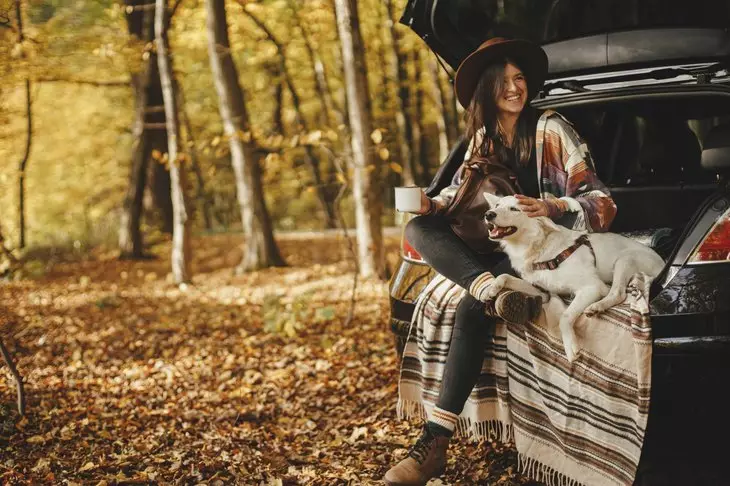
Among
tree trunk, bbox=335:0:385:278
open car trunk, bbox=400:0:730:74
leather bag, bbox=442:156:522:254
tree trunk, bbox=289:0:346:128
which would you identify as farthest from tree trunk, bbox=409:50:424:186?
leather bag, bbox=442:156:522:254

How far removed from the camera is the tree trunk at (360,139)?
25.8 feet

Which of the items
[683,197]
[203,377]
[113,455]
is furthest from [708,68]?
[203,377]

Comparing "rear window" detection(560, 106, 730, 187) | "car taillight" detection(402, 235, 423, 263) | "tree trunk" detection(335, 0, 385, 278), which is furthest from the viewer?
"tree trunk" detection(335, 0, 385, 278)

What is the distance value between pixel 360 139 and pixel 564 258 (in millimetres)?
5441

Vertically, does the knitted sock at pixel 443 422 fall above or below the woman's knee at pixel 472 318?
below

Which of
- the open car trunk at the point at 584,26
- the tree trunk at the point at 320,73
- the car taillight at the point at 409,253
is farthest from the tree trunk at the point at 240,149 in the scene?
the car taillight at the point at 409,253

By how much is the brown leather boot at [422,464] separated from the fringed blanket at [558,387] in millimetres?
181

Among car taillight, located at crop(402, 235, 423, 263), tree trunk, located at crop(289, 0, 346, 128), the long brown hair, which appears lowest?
car taillight, located at crop(402, 235, 423, 263)

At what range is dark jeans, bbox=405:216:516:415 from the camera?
305 cm

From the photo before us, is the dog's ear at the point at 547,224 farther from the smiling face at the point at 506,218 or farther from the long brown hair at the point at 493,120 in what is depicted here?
the long brown hair at the point at 493,120

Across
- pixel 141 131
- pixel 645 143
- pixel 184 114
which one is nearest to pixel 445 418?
pixel 645 143

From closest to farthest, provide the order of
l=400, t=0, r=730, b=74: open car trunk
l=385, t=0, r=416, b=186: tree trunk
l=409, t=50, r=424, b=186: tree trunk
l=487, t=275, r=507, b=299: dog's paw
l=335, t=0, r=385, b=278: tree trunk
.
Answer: l=487, t=275, r=507, b=299: dog's paw
l=400, t=0, r=730, b=74: open car trunk
l=335, t=0, r=385, b=278: tree trunk
l=385, t=0, r=416, b=186: tree trunk
l=409, t=50, r=424, b=186: tree trunk

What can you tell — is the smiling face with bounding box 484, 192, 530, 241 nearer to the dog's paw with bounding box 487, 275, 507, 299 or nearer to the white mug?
the dog's paw with bounding box 487, 275, 507, 299

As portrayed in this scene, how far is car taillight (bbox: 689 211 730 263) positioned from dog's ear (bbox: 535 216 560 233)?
559mm
